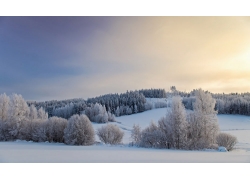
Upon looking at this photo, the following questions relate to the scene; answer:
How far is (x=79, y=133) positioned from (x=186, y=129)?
40.2 feet

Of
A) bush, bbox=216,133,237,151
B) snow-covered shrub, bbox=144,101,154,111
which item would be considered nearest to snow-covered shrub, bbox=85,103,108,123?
snow-covered shrub, bbox=144,101,154,111

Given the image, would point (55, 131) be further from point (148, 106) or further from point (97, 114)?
point (148, 106)

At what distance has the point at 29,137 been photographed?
88.8ft

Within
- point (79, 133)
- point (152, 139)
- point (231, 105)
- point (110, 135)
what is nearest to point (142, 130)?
point (152, 139)

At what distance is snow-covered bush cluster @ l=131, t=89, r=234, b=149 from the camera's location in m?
18.5

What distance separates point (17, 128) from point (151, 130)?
19.1 m

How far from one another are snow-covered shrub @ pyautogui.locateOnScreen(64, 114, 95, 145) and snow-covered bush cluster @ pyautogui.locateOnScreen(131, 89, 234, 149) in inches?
269

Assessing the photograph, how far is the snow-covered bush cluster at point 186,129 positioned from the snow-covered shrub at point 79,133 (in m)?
6.82
